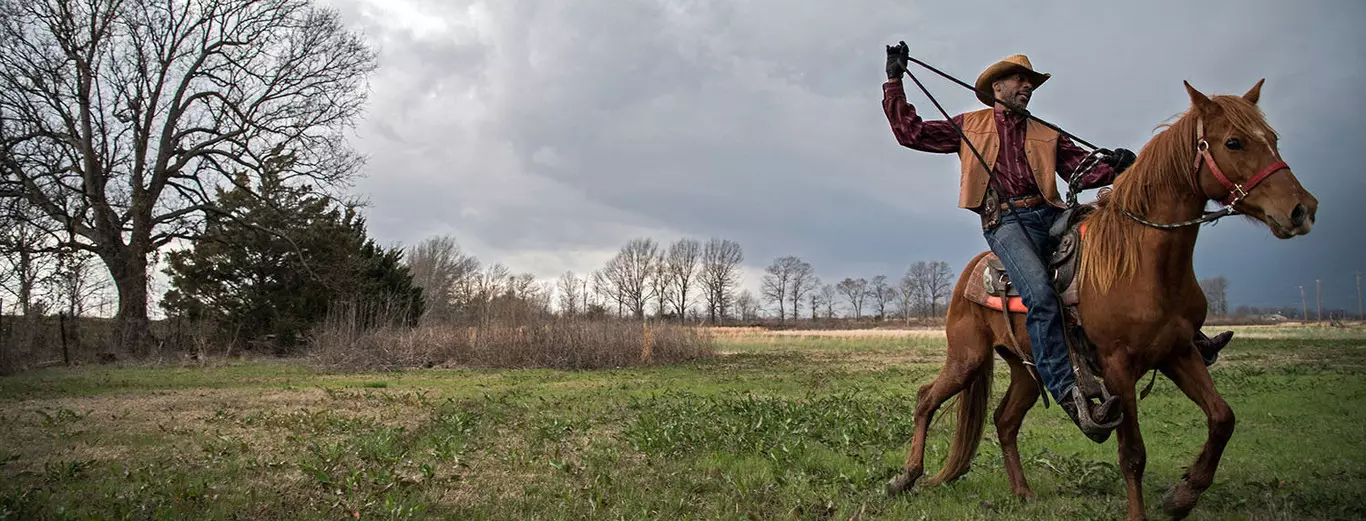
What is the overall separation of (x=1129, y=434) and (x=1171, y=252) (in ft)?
3.29

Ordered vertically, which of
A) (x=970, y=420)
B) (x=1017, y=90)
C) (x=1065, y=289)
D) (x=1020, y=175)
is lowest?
(x=970, y=420)

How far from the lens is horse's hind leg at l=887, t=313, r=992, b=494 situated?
514cm

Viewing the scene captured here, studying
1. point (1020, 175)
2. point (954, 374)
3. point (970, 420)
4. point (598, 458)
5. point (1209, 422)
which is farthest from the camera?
point (598, 458)

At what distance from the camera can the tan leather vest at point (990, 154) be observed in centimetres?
480

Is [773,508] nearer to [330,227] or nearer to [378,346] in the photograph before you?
[378,346]

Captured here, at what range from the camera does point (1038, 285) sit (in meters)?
4.32

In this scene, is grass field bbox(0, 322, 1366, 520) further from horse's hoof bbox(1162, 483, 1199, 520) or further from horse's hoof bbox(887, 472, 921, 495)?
horse's hoof bbox(1162, 483, 1199, 520)

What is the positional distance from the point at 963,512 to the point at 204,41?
30.2 m

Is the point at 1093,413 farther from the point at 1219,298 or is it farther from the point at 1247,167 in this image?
the point at 1219,298

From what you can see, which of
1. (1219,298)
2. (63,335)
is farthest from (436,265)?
(1219,298)

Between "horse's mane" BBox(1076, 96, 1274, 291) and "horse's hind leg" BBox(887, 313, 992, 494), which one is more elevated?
"horse's mane" BBox(1076, 96, 1274, 291)

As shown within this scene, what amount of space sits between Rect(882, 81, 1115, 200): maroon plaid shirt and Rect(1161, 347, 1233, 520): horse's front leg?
4.33 ft

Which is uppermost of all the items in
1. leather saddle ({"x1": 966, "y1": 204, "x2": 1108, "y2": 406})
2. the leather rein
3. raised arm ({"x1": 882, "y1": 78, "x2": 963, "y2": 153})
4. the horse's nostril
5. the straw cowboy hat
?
the straw cowboy hat

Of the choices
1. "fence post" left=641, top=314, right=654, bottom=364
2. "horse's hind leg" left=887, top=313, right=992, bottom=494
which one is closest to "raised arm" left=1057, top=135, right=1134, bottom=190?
"horse's hind leg" left=887, top=313, right=992, bottom=494
